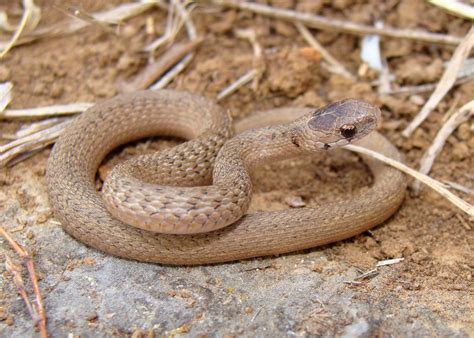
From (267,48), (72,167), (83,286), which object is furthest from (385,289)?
(267,48)

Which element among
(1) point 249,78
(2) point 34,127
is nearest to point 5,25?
(2) point 34,127

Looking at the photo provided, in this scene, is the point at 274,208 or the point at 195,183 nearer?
the point at 195,183

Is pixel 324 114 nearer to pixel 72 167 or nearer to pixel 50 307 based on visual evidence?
pixel 72 167

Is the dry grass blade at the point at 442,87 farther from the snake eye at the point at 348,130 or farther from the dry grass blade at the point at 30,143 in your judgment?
the dry grass blade at the point at 30,143

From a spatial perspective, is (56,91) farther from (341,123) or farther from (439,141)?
(439,141)

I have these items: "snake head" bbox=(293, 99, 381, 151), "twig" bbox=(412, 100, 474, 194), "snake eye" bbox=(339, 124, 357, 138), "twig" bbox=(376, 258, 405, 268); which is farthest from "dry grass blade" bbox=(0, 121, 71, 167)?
"twig" bbox=(412, 100, 474, 194)

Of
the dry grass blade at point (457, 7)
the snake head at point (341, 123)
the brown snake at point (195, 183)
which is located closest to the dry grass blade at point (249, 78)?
the brown snake at point (195, 183)

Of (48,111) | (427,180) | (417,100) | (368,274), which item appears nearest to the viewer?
(368,274)
